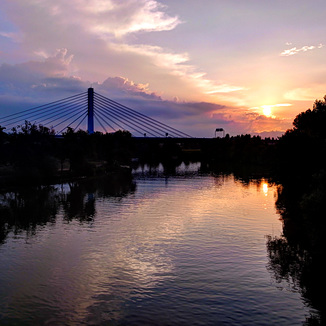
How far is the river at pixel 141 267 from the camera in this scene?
17.7 metres

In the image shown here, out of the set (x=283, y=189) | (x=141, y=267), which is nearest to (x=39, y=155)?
(x=283, y=189)

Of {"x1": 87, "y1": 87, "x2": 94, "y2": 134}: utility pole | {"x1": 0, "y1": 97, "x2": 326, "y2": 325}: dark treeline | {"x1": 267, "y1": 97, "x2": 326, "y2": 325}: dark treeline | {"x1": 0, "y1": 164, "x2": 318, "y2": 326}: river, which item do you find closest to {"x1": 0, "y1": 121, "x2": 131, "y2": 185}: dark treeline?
{"x1": 0, "y1": 97, "x2": 326, "y2": 325}: dark treeline

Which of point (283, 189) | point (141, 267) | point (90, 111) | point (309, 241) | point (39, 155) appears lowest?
point (141, 267)

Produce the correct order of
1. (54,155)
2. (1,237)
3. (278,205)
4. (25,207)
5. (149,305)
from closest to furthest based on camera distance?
(149,305)
(1,237)
(25,207)
(278,205)
(54,155)

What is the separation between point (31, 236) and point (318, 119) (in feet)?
91.7

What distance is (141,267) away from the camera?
23.5 meters

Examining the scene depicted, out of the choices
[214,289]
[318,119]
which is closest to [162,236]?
[214,289]

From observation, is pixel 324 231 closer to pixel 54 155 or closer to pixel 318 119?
pixel 318 119

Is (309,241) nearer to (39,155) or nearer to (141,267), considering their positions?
(141,267)

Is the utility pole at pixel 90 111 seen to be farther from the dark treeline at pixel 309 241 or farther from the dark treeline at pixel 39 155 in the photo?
the dark treeline at pixel 309 241

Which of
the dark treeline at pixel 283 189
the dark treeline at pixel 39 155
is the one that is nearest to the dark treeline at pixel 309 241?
the dark treeline at pixel 283 189

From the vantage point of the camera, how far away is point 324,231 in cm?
2288

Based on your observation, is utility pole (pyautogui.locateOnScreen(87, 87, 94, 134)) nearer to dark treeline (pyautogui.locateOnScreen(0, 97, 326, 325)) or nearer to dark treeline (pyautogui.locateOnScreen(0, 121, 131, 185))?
dark treeline (pyautogui.locateOnScreen(0, 97, 326, 325))

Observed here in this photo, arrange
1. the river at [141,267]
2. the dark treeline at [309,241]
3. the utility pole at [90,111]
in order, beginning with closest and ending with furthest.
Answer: the river at [141,267] < the dark treeline at [309,241] < the utility pole at [90,111]
